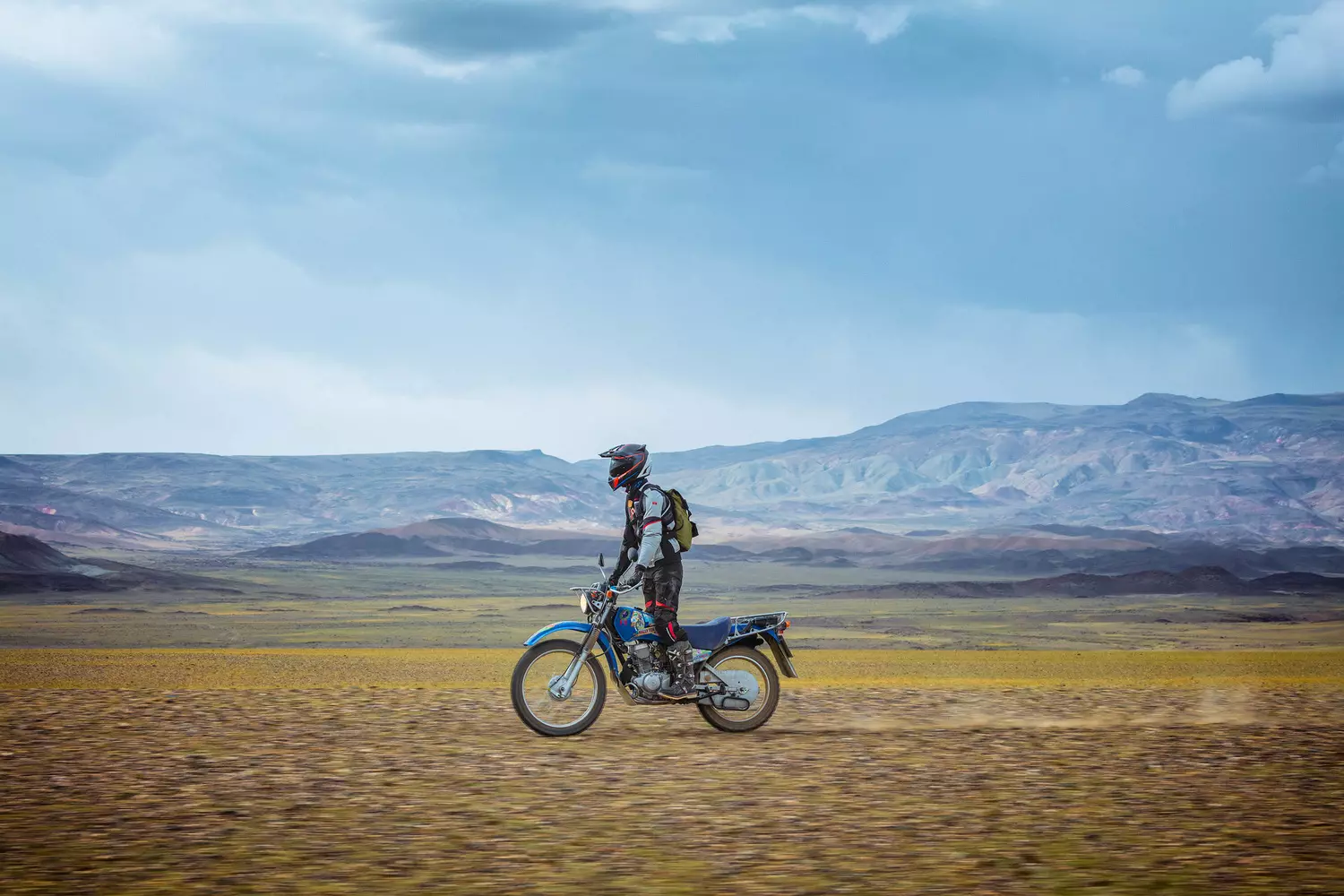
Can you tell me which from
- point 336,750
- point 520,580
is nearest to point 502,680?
point 336,750

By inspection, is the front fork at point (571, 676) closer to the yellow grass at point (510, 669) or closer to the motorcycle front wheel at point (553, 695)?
the motorcycle front wheel at point (553, 695)

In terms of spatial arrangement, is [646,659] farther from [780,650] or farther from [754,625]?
[780,650]

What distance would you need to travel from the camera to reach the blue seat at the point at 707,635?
12.3 m

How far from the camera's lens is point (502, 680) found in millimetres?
19109

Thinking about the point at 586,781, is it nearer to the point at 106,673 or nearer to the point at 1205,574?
the point at 106,673

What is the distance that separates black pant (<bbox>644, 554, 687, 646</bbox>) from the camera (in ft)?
39.8

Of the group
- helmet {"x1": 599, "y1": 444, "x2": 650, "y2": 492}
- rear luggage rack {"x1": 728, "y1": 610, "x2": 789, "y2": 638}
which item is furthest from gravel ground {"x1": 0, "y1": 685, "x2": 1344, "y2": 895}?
helmet {"x1": 599, "y1": 444, "x2": 650, "y2": 492}

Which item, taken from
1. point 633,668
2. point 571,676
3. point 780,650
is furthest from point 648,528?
point 780,650

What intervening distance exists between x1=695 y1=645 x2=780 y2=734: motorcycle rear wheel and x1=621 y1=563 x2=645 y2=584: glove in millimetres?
1100

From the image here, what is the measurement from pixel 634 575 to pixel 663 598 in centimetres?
30

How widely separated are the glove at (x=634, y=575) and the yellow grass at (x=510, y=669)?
230 inches

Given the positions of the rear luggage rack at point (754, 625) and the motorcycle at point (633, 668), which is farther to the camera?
the rear luggage rack at point (754, 625)

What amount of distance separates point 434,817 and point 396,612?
70709 millimetres

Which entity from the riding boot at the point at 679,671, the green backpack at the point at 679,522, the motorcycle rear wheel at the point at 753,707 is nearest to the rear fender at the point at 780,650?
the motorcycle rear wheel at the point at 753,707
